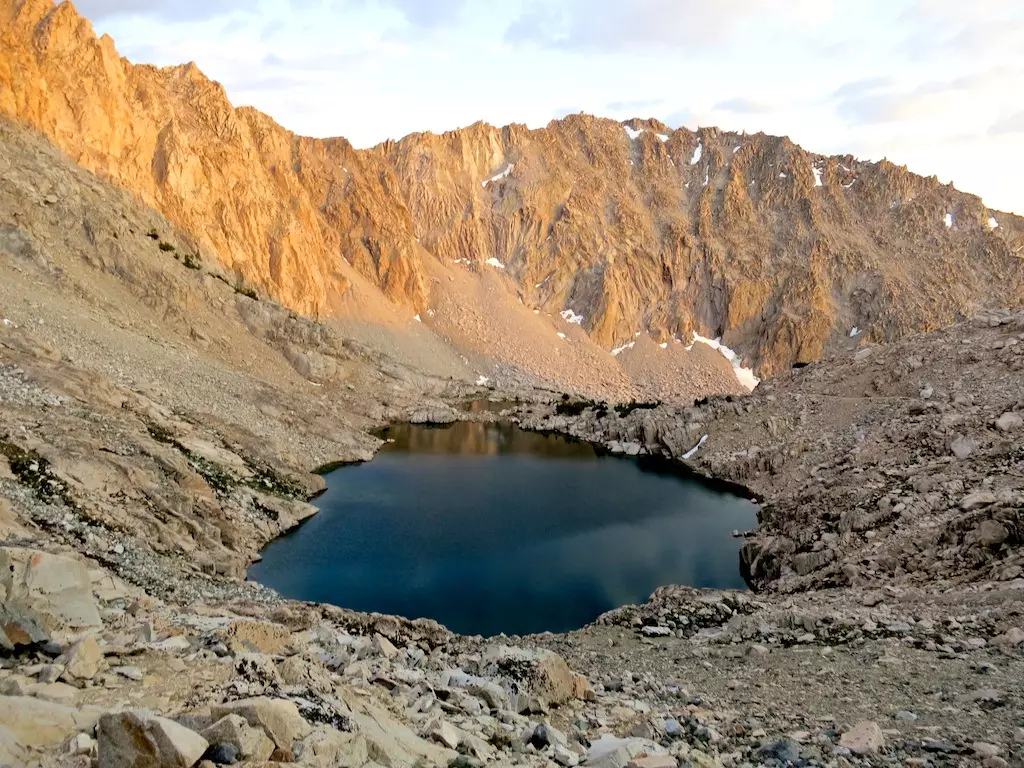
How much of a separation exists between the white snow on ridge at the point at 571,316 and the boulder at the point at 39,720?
119525 mm

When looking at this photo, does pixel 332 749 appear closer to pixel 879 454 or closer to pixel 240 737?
pixel 240 737

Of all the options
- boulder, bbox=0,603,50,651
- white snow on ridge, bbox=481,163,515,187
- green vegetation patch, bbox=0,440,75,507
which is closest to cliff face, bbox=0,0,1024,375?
white snow on ridge, bbox=481,163,515,187

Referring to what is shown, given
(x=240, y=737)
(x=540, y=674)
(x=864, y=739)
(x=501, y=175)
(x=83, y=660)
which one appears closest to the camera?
(x=240, y=737)

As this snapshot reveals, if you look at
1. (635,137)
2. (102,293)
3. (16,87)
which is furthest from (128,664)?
(635,137)

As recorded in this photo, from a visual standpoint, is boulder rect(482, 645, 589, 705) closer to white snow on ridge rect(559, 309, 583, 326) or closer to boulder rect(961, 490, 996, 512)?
boulder rect(961, 490, 996, 512)

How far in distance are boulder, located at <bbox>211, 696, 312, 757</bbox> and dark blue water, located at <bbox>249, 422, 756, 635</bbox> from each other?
2164 centimetres

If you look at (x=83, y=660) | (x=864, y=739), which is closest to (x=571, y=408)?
(x=864, y=739)

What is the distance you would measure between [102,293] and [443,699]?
201 feet

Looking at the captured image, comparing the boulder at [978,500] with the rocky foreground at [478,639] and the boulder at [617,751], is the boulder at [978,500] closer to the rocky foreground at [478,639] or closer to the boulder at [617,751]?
the rocky foreground at [478,639]

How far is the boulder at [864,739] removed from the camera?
36.6 ft

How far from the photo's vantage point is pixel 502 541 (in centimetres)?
4038

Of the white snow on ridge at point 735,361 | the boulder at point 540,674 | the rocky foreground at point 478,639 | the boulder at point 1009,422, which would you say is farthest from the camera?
the white snow on ridge at point 735,361

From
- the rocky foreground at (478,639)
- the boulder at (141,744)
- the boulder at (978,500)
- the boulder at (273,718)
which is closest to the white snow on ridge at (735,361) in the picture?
the rocky foreground at (478,639)

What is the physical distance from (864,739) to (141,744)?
10.2m
